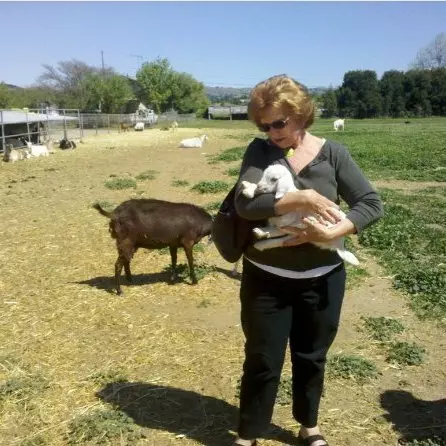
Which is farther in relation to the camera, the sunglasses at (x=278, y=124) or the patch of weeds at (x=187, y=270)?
the patch of weeds at (x=187, y=270)

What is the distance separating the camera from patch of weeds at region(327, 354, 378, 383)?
4102mm

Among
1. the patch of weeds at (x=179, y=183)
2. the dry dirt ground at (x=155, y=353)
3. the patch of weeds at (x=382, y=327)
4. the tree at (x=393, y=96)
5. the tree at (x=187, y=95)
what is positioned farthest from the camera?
the tree at (x=187, y=95)

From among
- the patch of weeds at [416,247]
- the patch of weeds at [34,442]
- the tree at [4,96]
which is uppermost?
the tree at [4,96]

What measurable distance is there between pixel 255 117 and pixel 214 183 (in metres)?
9.85

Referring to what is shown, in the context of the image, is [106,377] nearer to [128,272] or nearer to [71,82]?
[128,272]

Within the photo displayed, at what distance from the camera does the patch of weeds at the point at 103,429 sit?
3395 mm

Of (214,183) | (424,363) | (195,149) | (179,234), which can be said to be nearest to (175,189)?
(214,183)

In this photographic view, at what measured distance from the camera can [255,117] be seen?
2.67m

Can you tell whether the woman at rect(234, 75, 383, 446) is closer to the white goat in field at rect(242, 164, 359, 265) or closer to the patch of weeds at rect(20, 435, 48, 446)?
the white goat in field at rect(242, 164, 359, 265)

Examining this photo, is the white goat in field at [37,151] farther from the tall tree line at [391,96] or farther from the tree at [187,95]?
the tree at [187,95]

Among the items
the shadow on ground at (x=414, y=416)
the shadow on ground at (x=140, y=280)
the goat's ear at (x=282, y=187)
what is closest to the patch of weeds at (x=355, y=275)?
the shadow on ground at (x=140, y=280)

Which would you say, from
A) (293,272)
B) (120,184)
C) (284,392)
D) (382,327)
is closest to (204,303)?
(382,327)

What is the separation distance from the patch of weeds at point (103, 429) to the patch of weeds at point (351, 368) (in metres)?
1.61

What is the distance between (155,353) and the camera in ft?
15.1
